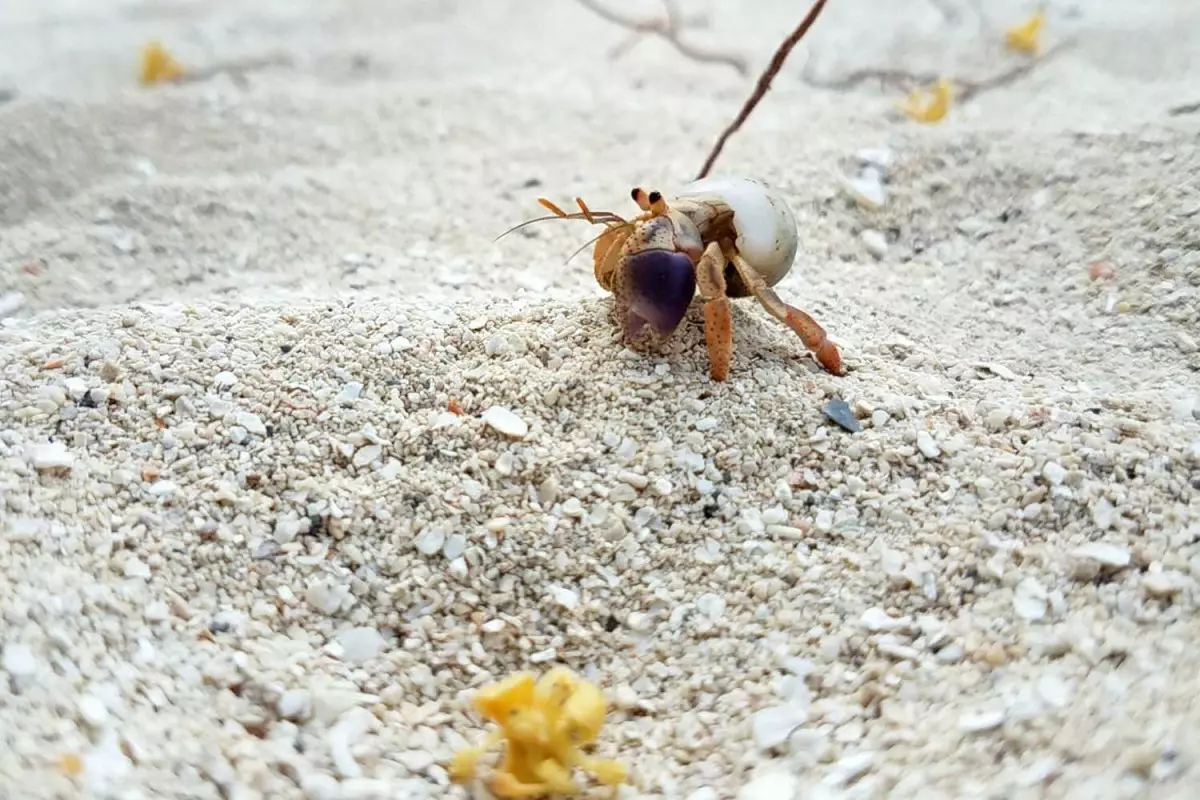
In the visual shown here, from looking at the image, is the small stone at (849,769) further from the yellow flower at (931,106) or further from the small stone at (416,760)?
the yellow flower at (931,106)

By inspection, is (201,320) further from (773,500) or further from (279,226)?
(773,500)

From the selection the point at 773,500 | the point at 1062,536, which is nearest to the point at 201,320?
the point at 773,500

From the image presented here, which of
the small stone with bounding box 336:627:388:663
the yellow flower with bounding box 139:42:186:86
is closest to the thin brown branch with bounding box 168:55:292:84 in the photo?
the yellow flower with bounding box 139:42:186:86

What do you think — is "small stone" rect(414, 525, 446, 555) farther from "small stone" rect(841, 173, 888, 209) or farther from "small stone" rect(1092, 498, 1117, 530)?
"small stone" rect(841, 173, 888, 209)

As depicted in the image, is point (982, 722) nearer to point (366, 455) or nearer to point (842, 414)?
point (842, 414)

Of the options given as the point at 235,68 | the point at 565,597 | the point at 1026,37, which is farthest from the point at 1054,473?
the point at 235,68

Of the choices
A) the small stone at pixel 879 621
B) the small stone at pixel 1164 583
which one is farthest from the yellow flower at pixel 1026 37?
the small stone at pixel 879 621
